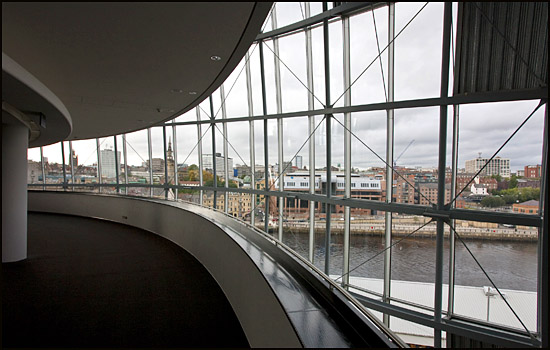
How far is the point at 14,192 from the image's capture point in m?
6.22

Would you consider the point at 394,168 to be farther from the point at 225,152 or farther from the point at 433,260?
the point at 225,152

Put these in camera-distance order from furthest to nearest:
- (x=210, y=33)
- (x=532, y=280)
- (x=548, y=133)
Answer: (x=532, y=280), (x=548, y=133), (x=210, y=33)

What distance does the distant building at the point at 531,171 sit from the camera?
18.8 ft

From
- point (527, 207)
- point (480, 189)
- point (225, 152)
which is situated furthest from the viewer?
point (225, 152)

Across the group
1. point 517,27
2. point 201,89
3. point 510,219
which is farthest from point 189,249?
point 517,27

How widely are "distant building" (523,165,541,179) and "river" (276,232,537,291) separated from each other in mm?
1266

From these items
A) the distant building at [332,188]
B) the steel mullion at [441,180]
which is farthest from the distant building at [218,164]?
the steel mullion at [441,180]

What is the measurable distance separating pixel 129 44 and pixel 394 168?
6100mm

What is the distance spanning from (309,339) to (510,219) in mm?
5776

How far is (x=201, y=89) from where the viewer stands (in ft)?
18.0

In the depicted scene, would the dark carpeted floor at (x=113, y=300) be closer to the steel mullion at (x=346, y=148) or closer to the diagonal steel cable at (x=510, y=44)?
the steel mullion at (x=346, y=148)

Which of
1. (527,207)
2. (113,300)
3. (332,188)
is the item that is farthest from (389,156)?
(113,300)

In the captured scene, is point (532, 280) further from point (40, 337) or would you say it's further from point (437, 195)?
point (40, 337)

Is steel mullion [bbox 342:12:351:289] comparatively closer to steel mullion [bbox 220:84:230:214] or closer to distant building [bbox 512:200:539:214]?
distant building [bbox 512:200:539:214]
